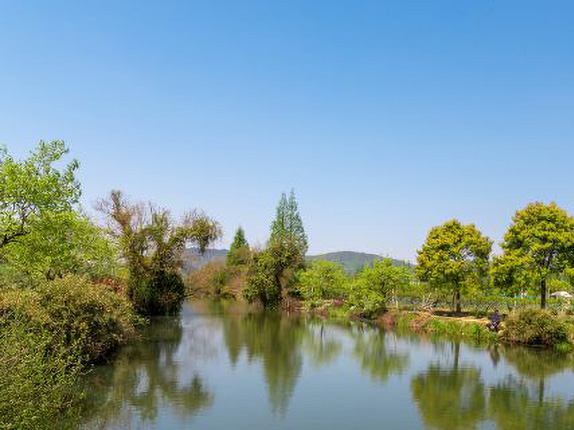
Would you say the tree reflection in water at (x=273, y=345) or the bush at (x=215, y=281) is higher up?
the bush at (x=215, y=281)

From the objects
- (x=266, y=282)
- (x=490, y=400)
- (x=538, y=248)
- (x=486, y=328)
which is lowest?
(x=490, y=400)

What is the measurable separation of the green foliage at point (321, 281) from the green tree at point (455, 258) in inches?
504

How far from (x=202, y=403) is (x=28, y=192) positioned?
37.2ft

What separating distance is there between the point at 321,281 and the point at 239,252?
110ft

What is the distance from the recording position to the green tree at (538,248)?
39.9 meters

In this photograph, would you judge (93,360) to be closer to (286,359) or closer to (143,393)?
(143,393)

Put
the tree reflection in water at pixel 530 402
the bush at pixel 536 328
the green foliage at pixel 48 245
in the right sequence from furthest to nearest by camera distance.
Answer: the bush at pixel 536 328
the green foliage at pixel 48 245
the tree reflection in water at pixel 530 402

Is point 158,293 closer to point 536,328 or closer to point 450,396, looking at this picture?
point 536,328

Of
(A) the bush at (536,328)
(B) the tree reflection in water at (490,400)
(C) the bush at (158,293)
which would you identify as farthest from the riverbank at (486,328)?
(C) the bush at (158,293)

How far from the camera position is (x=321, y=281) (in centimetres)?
5728

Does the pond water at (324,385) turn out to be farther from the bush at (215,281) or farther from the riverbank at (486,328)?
the bush at (215,281)

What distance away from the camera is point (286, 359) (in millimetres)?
26266

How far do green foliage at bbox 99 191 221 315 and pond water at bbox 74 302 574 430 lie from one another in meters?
11.8

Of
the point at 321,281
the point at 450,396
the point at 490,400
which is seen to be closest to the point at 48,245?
the point at 450,396
